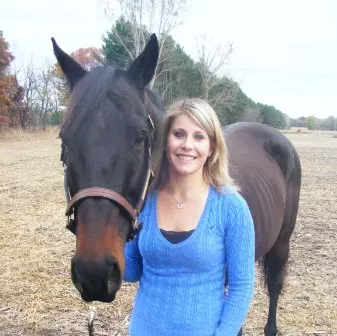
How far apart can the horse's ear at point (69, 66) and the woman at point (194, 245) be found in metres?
0.47

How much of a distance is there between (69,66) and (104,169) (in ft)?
2.17

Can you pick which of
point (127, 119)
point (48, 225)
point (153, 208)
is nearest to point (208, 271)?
point (153, 208)

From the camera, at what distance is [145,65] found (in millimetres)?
1780

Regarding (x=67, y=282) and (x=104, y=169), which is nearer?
(x=104, y=169)

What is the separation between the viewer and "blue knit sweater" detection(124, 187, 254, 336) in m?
1.67

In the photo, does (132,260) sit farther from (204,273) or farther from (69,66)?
(69,66)

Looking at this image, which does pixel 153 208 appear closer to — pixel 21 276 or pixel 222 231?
pixel 222 231

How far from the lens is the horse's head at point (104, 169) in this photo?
4.52ft

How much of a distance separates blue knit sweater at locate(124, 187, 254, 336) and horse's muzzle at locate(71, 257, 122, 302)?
0.32 metres

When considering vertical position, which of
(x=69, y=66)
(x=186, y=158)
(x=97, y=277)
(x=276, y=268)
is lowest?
(x=276, y=268)

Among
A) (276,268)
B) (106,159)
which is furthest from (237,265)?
(276,268)

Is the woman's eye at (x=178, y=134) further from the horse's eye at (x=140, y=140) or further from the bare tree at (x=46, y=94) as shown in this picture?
the bare tree at (x=46, y=94)

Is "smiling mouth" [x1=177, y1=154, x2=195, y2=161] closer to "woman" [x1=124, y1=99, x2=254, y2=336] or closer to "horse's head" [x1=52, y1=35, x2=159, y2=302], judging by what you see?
"woman" [x1=124, y1=99, x2=254, y2=336]

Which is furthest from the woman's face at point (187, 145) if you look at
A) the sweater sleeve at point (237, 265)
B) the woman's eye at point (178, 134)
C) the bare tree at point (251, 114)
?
the bare tree at point (251, 114)
